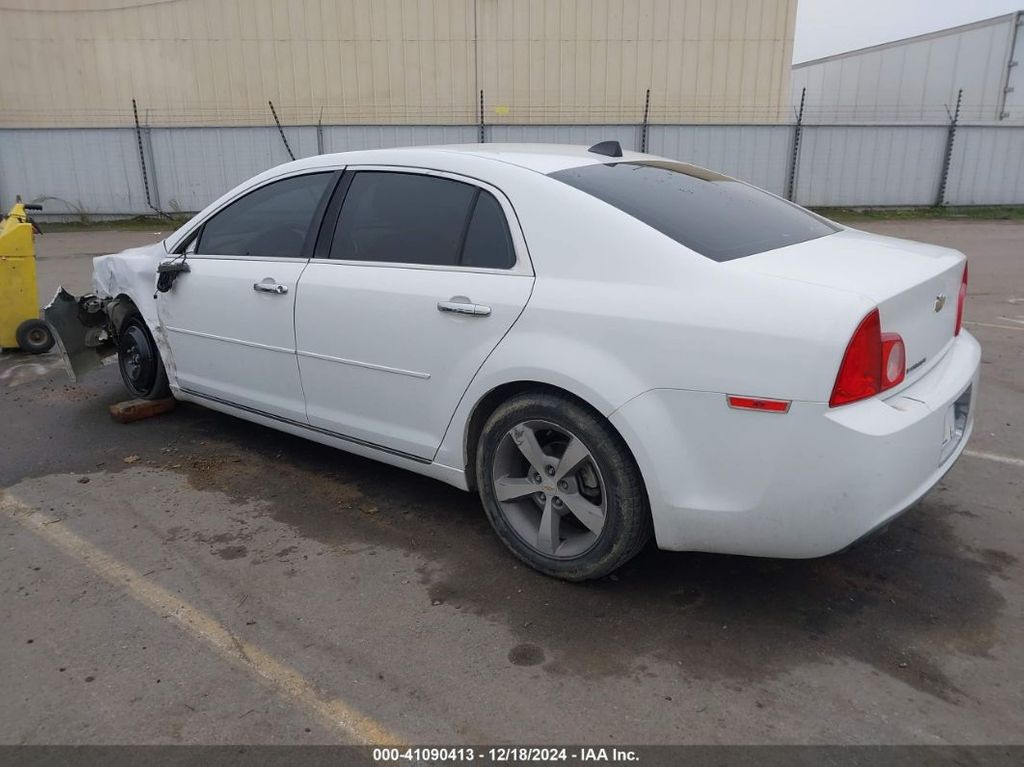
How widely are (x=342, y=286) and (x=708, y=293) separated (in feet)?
5.65

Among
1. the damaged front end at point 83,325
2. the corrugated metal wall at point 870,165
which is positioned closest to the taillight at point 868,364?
the damaged front end at point 83,325

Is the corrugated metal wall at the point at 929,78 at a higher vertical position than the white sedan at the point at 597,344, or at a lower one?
higher

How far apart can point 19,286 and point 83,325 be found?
191 cm

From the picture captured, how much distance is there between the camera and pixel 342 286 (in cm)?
360

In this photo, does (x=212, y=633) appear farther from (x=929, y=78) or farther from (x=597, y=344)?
(x=929, y=78)

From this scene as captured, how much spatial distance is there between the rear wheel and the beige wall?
48.2ft

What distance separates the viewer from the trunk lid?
260 cm

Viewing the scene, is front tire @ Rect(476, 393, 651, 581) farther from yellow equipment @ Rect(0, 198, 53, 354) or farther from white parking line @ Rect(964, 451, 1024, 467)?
yellow equipment @ Rect(0, 198, 53, 354)

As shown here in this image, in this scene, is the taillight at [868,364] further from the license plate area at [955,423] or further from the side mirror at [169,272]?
the side mirror at [169,272]

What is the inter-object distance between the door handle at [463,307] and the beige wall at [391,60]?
16.4m

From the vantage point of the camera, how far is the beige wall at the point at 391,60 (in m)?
18.6

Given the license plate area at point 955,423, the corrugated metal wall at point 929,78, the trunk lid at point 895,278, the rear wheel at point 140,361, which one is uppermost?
the corrugated metal wall at point 929,78

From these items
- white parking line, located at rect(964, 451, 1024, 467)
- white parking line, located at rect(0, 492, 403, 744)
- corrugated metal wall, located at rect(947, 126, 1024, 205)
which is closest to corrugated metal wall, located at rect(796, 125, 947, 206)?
corrugated metal wall, located at rect(947, 126, 1024, 205)

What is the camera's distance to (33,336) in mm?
6941
